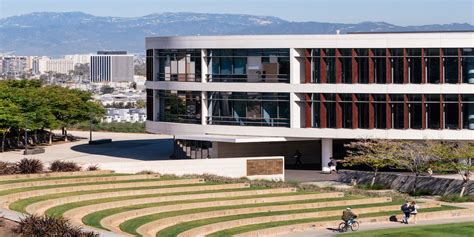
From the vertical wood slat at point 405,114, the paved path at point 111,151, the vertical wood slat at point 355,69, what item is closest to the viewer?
the vertical wood slat at point 405,114

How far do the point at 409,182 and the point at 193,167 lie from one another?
11274mm

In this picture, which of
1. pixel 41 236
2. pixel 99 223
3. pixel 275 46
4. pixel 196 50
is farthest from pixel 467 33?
pixel 41 236

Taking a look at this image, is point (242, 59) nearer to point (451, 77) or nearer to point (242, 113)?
point (242, 113)

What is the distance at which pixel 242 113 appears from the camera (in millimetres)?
65312

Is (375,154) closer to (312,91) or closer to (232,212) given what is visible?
(312,91)

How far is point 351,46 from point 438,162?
10.2 metres

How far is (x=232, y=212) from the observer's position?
43.2m

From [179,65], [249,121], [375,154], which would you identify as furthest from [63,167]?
[179,65]

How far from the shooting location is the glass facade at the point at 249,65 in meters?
64.2

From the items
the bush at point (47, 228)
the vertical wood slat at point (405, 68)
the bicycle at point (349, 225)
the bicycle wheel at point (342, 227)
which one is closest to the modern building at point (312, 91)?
the vertical wood slat at point (405, 68)

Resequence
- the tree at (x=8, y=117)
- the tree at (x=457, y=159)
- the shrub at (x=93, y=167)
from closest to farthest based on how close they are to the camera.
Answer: the tree at (x=457, y=159)
the shrub at (x=93, y=167)
the tree at (x=8, y=117)

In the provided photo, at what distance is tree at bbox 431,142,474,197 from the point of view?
2060 inches

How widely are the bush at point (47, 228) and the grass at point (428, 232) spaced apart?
11364 millimetres

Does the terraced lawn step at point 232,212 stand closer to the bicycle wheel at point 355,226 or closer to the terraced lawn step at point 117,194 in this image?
the bicycle wheel at point 355,226
